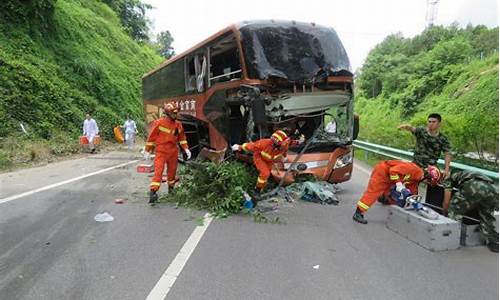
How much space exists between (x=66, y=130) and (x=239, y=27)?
11.5 metres

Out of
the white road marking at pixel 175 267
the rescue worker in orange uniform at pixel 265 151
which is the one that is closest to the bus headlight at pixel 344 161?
the rescue worker in orange uniform at pixel 265 151

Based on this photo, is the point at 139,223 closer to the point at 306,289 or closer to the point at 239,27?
the point at 306,289

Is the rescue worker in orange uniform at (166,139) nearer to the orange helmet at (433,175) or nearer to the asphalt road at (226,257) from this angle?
the asphalt road at (226,257)

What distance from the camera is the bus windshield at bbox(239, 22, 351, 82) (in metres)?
7.66

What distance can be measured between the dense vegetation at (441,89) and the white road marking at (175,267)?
5523 mm

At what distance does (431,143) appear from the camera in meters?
6.90

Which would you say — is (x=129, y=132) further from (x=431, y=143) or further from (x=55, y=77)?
(x=431, y=143)

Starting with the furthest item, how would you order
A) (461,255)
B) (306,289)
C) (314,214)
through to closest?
(314,214) < (461,255) < (306,289)

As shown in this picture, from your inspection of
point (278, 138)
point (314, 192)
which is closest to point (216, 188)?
point (278, 138)

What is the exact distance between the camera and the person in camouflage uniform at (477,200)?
5108mm

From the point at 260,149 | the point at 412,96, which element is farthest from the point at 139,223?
the point at 412,96

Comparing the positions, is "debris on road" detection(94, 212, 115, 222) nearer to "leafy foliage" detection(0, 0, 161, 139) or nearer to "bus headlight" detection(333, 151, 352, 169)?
"bus headlight" detection(333, 151, 352, 169)

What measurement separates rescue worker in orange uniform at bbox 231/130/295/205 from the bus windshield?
1.15 meters

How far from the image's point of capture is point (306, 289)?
3871mm
